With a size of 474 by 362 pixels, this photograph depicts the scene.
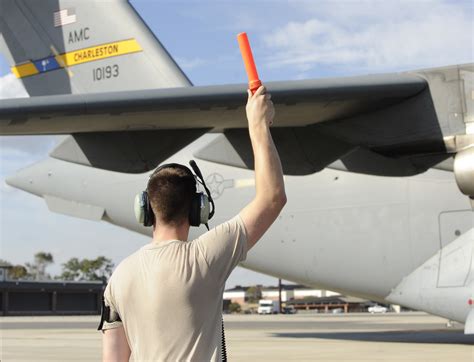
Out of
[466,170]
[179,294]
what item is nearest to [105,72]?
[466,170]

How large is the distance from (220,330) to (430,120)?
7.91 metres

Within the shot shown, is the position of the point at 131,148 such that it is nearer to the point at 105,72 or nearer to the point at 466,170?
the point at 105,72

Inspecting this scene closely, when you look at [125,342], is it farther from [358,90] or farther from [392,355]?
[392,355]

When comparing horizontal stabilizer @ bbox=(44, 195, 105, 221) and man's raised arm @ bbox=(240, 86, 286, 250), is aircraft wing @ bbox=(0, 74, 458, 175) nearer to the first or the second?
horizontal stabilizer @ bbox=(44, 195, 105, 221)

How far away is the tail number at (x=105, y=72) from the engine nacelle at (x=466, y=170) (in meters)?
6.16

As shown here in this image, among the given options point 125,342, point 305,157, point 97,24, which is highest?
point 97,24

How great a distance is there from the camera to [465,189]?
9.52 m

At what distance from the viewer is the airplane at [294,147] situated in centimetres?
955

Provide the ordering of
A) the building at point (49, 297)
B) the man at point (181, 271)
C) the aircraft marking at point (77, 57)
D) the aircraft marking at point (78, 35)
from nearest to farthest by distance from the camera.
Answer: the man at point (181, 271) < the aircraft marking at point (77, 57) < the aircraft marking at point (78, 35) < the building at point (49, 297)

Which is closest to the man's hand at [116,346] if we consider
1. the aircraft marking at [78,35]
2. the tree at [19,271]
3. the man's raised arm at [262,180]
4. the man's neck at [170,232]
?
the man's neck at [170,232]

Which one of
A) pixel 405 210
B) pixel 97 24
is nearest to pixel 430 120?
pixel 405 210

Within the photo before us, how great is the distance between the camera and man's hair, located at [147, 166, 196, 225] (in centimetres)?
237

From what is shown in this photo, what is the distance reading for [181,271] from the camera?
2236 mm

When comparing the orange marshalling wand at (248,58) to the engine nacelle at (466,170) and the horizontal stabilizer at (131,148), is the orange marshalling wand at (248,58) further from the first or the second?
the horizontal stabilizer at (131,148)
